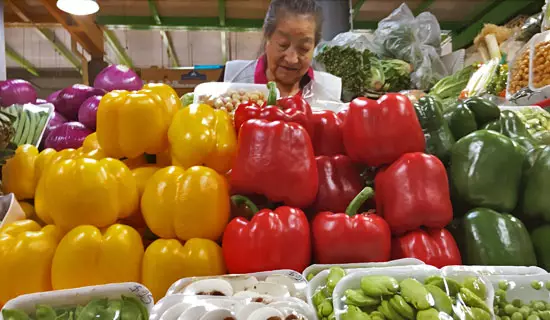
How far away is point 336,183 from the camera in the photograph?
4.39 ft

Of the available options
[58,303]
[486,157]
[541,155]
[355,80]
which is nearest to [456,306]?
[486,157]

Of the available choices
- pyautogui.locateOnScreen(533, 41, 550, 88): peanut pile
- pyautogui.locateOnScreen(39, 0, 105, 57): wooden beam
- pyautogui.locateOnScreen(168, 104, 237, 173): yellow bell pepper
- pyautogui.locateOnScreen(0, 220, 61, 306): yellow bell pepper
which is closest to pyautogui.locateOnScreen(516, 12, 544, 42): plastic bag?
pyautogui.locateOnScreen(533, 41, 550, 88): peanut pile

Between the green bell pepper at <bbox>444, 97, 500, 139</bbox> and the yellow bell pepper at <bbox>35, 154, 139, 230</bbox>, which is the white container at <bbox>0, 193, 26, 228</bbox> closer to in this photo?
the yellow bell pepper at <bbox>35, 154, 139, 230</bbox>

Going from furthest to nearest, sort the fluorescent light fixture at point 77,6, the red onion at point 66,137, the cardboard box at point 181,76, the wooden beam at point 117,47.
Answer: the wooden beam at point 117,47
the cardboard box at point 181,76
the fluorescent light fixture at point 77,6
the red onion at point 66,137

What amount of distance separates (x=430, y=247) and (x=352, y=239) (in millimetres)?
214

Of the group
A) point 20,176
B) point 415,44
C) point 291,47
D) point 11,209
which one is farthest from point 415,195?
point 415,44

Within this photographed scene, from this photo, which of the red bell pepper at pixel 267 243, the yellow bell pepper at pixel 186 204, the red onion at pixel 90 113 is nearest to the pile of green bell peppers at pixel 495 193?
the red bell pepper at pixel 267 243

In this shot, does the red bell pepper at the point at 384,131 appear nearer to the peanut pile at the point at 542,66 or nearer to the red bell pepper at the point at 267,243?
the red bell pepper at the point at 267,243

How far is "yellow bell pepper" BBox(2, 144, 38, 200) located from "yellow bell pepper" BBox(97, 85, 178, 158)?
1.37 ft

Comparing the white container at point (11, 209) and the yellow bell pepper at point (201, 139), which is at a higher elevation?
the yellow bell pepper at point (201, 139)

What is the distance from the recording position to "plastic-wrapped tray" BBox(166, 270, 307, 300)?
0.97 meters

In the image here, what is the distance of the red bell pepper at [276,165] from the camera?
123 centimetres

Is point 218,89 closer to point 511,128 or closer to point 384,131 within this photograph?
point 384,131

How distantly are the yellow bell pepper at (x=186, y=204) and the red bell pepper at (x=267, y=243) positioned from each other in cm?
6
